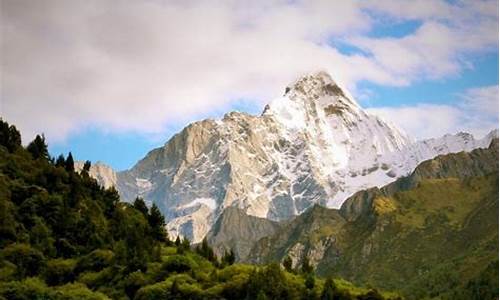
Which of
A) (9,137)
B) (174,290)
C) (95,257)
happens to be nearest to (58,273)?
(95,257)

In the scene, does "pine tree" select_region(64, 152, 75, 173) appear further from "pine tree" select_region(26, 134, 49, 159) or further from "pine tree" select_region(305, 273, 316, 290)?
"pine tree" select_region(305, 273, 316, 290)

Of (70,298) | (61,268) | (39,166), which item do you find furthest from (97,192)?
(70,298)

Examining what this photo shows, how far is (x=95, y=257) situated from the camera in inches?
5418

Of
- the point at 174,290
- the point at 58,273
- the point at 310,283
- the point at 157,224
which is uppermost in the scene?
the point at 157,224

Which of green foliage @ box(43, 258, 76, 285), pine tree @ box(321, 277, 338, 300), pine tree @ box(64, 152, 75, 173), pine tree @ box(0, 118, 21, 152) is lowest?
pine tree @ box(321, 277, 338, 300)

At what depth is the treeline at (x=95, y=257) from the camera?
127 metres

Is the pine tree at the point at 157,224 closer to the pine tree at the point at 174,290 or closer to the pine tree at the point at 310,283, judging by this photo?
the pine tree at the point at 310,283

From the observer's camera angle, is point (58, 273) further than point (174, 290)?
Yes

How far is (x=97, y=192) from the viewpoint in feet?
566

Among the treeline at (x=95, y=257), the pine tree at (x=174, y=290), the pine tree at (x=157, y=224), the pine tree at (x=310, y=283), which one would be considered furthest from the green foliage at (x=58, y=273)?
the pine tree at (x=310, y=283)

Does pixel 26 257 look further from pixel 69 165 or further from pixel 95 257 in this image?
pixel 69 165

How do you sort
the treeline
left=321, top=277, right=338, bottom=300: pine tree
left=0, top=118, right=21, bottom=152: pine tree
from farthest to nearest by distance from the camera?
1. left=0, top=118, right=21, bottom=152: pine tree
2. left=321, top=277, right=338, bottom=300: pine tree
3. the treeline

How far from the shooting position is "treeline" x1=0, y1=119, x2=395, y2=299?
417 ft

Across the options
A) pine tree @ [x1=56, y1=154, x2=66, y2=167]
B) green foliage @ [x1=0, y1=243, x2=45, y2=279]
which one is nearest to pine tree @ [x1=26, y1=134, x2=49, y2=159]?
pine tree @ [x1=56, y1=154, x2=66, y2=167]
